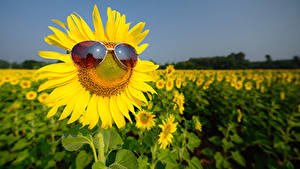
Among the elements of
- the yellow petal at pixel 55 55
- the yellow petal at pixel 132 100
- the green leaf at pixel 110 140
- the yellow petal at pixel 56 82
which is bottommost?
the green leaf at pixel 110 140

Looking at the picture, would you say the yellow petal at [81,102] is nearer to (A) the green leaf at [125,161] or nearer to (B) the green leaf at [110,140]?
(B) the green leaf at [110,140]

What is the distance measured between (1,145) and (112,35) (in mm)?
4132

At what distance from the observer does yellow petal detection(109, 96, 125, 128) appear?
2.82 ft

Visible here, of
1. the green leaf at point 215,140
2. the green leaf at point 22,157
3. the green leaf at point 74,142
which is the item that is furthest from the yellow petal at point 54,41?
the green leaf at point 215,140

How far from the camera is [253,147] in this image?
416 cm

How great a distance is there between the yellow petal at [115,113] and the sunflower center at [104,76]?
0.06 meters

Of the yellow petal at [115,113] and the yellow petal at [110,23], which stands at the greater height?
the yellow petal at [110,23]

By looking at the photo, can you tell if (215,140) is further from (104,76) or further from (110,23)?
(110,23)

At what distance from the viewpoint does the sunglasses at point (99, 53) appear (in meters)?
0.75

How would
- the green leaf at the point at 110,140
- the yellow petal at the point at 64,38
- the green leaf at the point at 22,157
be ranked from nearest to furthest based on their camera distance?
the yellow petal at the point at 64,38 < the green leaf at the point at 110,140 < the green leaf at the point at 22,157

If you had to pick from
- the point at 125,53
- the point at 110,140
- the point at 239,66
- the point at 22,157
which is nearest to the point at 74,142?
the point at 110,140

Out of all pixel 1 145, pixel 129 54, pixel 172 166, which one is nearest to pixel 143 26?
pixel 129 54

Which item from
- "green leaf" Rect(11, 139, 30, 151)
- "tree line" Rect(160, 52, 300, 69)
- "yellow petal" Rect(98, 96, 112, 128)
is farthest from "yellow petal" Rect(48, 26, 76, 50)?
"tree line" Rect(160, 52, 300, 69)

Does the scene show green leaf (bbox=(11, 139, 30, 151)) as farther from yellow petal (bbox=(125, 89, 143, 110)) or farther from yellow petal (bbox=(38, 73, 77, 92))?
yellow petal (bbox=(125, 89, 143, 110))
